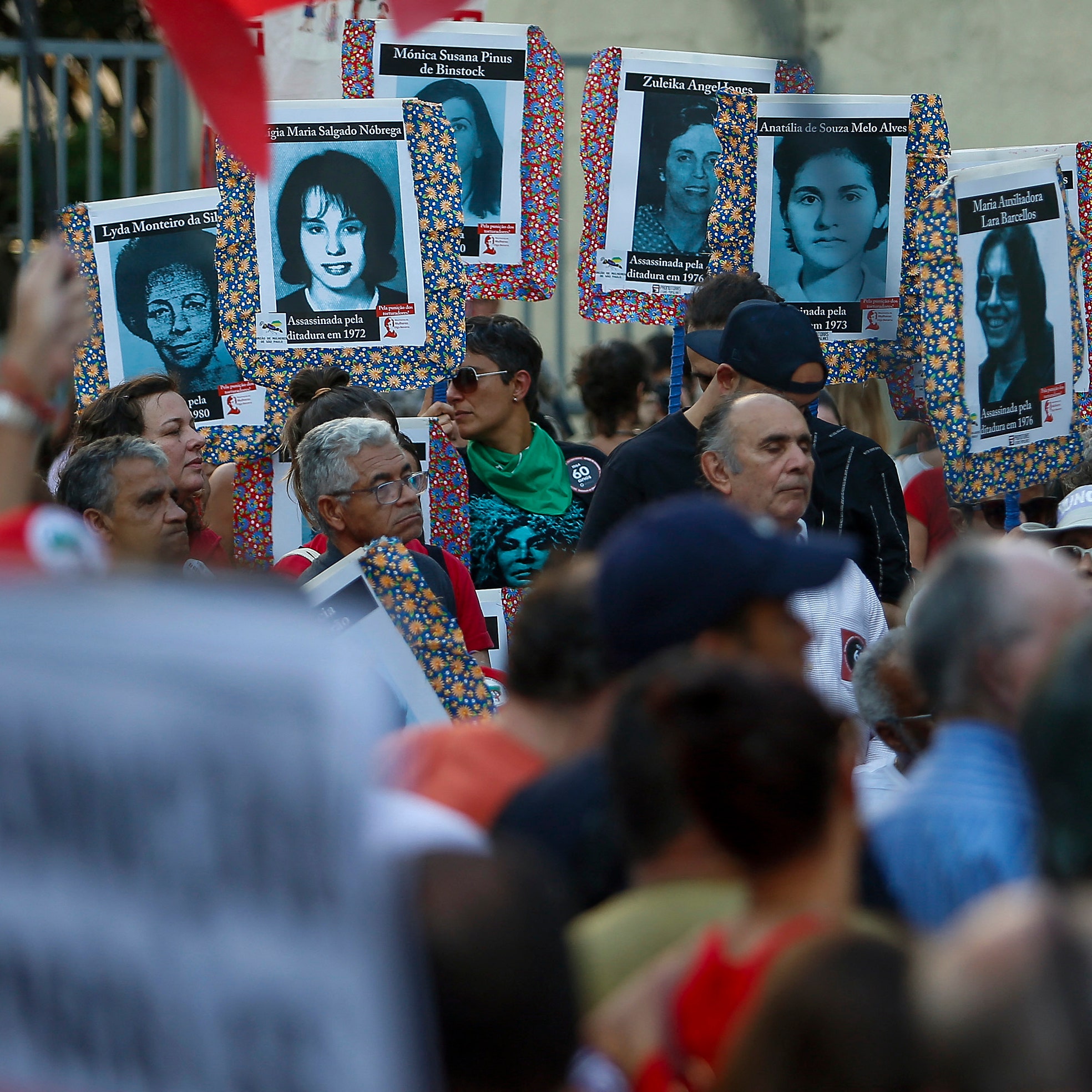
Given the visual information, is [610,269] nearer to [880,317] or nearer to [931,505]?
[880,317]

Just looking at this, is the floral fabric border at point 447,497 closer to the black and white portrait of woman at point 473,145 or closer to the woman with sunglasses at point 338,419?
the woman with sunglasses at point 338,419

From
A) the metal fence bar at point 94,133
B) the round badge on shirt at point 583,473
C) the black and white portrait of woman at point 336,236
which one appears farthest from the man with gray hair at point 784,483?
the metal fence bar at point 94,133

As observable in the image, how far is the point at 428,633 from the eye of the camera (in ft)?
9.75

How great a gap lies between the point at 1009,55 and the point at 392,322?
4.24 metres

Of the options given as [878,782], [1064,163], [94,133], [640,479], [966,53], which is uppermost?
[966,53]

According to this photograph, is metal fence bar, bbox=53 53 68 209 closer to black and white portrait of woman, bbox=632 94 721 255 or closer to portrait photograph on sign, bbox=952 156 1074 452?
black and white portrait of woman, bbox=632 94 721 255

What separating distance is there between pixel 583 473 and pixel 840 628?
1.58 m

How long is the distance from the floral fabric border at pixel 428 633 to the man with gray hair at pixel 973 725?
120 cm

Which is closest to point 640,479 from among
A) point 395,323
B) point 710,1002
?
point 395,323

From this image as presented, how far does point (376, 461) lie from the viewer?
146 inches

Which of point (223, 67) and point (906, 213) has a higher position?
point (223, 67)

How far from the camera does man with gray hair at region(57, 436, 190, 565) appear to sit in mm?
3682

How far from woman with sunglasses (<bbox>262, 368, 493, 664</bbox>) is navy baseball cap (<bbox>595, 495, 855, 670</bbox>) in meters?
1.50

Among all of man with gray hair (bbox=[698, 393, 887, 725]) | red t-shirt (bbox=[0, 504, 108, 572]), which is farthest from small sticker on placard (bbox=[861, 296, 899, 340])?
red t-shirt (bbox=[0, 504, 108, 572])
